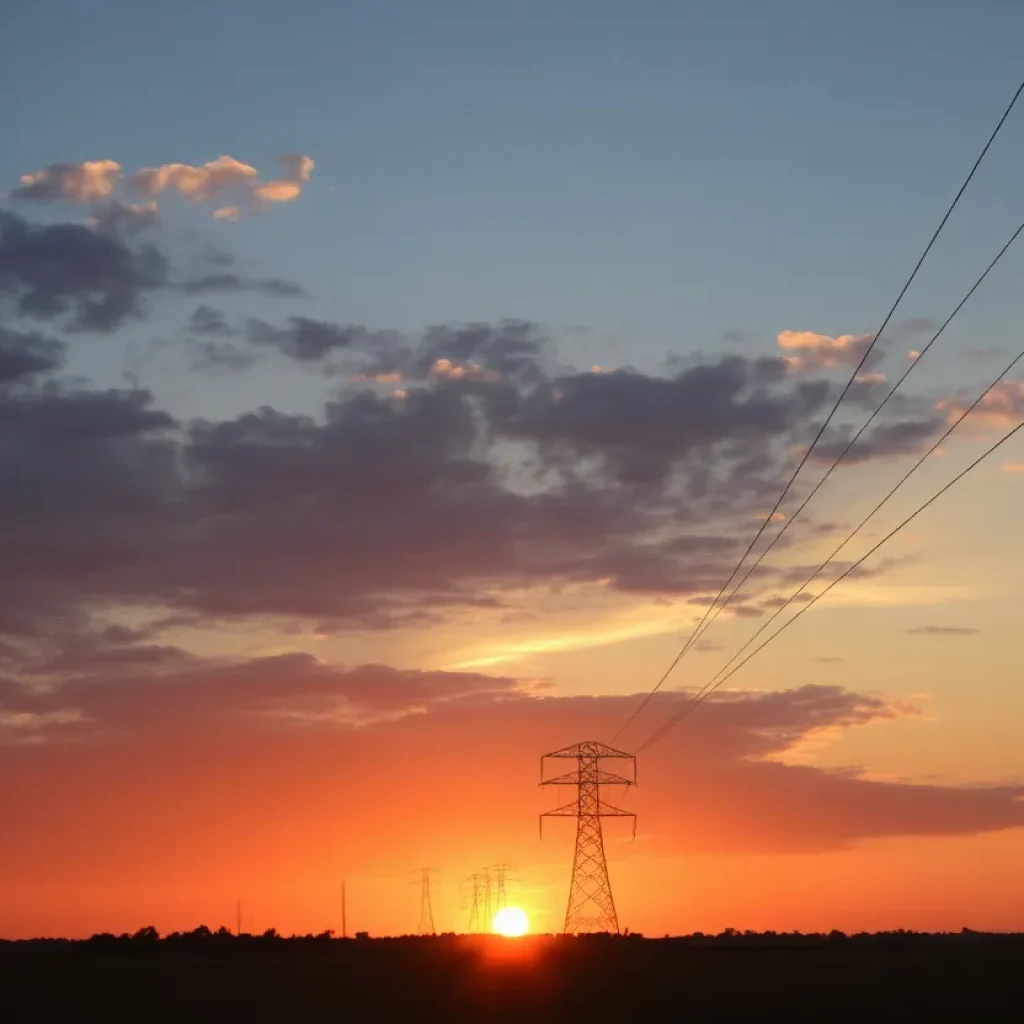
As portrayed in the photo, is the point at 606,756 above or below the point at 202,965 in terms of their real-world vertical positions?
above

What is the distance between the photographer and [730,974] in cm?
8125

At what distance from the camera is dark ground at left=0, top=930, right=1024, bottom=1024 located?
58.9 m

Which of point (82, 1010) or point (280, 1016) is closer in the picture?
point (280, 1016)

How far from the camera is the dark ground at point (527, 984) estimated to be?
5891 centimetres

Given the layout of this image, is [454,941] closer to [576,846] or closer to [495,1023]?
[576,846]

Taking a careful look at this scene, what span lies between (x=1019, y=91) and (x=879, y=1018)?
37798mm

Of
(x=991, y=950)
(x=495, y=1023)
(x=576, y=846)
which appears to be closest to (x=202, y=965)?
(x=576, y=846)

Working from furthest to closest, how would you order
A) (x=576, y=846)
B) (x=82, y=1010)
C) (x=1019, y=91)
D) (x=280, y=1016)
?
(x=576, y=846) → (x=82, y=1010) → (x=280, y=1016) → (x=1019, y=91)

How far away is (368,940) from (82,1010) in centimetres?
7925

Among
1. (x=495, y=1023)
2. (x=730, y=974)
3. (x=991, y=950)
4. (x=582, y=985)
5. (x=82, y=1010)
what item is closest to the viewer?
(x=495, y=1023)

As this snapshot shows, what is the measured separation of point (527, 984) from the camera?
71688 millimetres

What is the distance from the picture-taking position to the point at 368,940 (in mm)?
141125

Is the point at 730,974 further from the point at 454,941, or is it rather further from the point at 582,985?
the point at 454,941

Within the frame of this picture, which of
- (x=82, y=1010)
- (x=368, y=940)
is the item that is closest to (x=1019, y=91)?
(x=82, y=1010)
